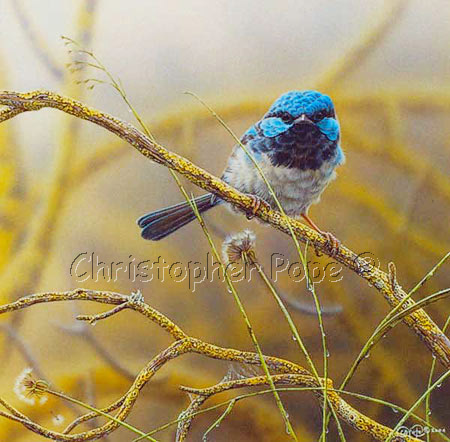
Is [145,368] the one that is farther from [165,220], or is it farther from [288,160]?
[288,160]

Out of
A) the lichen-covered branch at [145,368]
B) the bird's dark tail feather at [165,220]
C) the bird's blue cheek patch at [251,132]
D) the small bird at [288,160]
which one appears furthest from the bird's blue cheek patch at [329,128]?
the lichen-covered branch at [145,368]

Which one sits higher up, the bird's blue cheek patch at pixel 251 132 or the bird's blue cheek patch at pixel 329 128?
the bird's blue cheek patch at pixel 251 132

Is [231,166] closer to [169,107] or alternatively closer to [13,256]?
[169,107]

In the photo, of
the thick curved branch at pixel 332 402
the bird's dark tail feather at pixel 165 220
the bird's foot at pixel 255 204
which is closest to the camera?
the thick curved branch at pixel 332 402

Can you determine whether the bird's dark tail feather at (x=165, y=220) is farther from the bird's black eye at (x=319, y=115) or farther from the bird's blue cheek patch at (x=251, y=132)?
the bird's black eye at (x=319, y=115)

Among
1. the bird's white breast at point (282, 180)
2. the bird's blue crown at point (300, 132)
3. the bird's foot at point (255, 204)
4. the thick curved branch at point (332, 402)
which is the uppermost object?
the bird's blue crown at point (300, 132)

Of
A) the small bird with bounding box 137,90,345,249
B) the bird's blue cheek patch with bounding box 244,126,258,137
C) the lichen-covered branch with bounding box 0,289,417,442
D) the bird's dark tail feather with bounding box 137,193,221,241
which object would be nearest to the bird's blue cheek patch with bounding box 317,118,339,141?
the small bird with bounding box 137,90,345,249

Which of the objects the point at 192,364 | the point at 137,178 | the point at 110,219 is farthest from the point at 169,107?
the point at 192,364
